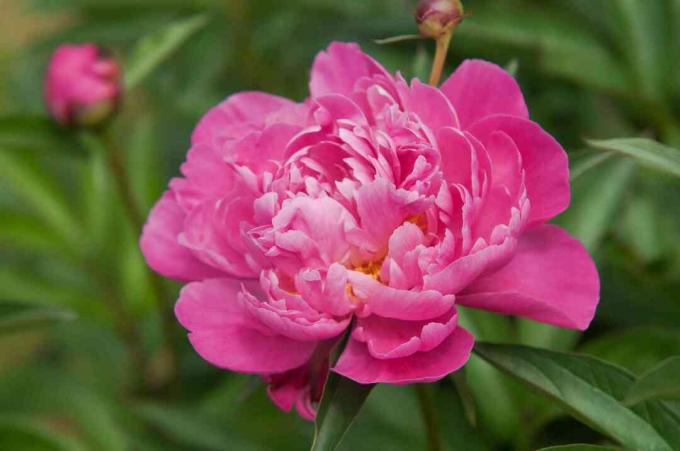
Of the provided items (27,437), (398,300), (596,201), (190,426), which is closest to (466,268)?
(398,300)

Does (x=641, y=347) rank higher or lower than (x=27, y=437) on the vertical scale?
higher

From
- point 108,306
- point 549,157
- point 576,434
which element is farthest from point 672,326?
point 108,306

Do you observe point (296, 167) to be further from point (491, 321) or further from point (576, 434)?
point (576, 434)

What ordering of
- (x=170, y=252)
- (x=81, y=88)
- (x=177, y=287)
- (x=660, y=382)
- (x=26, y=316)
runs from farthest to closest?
1. (x=177, y=287)
2. (x=81, y=88)
3. (x=26, y=316)
4. (x=170, y=252)
5. (x=660, y=382)

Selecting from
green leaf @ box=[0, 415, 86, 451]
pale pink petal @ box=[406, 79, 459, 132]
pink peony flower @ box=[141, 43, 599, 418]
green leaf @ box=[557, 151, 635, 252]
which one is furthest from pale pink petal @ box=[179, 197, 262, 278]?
green leaf @ box=[0, 415, 86, 451]

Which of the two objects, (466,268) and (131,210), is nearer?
(466,268)

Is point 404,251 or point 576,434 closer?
point 404,251

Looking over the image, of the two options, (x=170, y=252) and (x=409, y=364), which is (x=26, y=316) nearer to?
(x=170, y=252)
